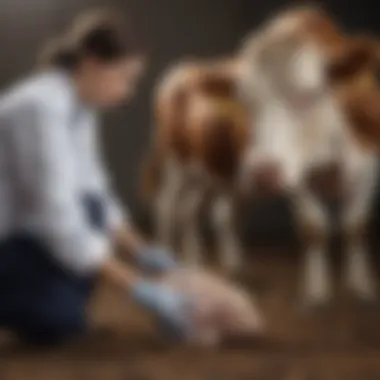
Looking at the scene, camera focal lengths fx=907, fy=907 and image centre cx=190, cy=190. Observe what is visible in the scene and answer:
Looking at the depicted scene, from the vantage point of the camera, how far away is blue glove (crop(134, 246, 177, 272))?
Answer: 4.41ft

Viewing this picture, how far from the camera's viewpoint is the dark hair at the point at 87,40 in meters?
1.34

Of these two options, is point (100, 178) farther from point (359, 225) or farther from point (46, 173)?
point (359, 225)

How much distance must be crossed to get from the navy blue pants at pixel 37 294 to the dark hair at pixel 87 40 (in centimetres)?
27

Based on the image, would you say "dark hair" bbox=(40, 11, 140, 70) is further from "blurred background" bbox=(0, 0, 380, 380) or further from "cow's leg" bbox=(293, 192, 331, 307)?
"cow's leg" bbox=(293, 192, 331, 307)

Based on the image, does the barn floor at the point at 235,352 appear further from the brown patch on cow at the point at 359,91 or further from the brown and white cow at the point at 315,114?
the brown patch on cow at the point at 359,91

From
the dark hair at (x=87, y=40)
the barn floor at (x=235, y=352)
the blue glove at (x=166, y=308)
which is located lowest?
the barn floor at (x=235, y=352)

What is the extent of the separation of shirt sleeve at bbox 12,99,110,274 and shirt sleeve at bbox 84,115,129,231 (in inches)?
1.2

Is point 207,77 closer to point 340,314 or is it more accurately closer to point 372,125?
point 372,125

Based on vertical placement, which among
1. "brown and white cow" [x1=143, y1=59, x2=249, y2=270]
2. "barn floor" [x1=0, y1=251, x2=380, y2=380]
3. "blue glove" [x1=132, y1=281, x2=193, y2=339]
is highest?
"brown and white cow" [x1=143, y1=59, x2=249, y2=270]

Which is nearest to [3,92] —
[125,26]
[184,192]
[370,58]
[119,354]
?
[125,26]

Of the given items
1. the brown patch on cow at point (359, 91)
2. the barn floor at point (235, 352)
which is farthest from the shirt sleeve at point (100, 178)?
the brown patch on cow at point (359, 91)

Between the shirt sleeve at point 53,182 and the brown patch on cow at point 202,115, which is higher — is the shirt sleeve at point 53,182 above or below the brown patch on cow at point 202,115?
below

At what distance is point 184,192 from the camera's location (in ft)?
4.55

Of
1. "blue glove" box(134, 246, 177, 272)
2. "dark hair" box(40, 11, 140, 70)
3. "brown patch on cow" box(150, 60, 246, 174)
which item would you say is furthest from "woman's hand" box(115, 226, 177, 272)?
"dark hair" box(40, 11, 140, 70)
